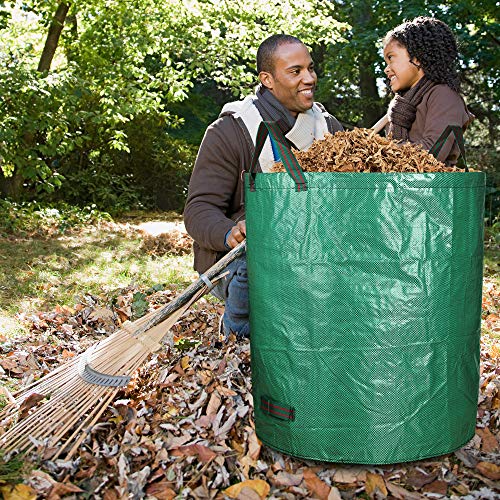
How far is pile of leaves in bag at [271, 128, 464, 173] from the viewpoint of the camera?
6.81ft

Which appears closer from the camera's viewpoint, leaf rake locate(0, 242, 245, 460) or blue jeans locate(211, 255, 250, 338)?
leaf rake locate(0, 242, 245, 460)

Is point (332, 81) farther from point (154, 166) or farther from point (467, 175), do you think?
point (467, 175)

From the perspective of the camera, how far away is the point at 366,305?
77.0 inches

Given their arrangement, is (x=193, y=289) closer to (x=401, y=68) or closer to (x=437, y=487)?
(x=437, y=487)

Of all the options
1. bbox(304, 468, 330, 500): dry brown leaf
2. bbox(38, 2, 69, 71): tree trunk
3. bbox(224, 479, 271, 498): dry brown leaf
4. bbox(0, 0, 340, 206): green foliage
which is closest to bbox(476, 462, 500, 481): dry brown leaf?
bbox(304, 468, 330, 500): dry brown leaf

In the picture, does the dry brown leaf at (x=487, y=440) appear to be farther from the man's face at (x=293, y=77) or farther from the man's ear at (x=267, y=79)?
the man's ear at (x=267, y=79)

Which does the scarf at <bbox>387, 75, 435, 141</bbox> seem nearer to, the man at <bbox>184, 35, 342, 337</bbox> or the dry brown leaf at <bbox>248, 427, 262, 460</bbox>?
the man at <bbox>184, 35, 342, 337</bbox>

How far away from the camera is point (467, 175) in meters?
2.01

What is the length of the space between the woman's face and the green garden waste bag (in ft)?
5.41

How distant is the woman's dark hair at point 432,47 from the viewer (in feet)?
11.4

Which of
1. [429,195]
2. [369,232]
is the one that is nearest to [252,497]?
[369,232]

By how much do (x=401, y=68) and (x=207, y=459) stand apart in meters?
2.39

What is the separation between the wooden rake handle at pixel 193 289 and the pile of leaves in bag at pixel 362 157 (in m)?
0.38

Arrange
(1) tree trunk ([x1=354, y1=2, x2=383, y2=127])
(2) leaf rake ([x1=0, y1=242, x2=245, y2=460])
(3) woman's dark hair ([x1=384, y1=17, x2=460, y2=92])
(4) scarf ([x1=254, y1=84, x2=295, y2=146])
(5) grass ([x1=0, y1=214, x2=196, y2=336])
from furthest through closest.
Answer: (1) tree trunk ([x1=354, y1=2, x2=383, y2=127]), (5) grass ([x1=0, y1=214, x2=196, y2=336]), (3) woman's dark hair ([x1=384, y1=17, x2=460, y2=92]), (4) scarf ([x1=254, y1=84, x2=295, y2=146]), (2) leaf rake ([x1=0, y1=242, x2=245, y2=460])
